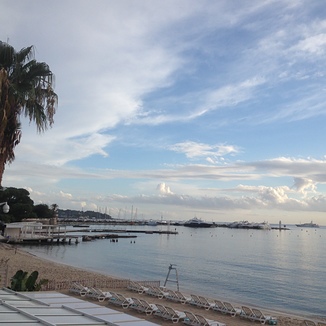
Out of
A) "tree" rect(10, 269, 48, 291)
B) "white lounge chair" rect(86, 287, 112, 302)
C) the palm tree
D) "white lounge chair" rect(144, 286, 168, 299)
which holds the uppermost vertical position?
the palm tree

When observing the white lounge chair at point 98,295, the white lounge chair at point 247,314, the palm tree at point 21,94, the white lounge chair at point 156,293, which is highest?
the palm tree at point 21,94

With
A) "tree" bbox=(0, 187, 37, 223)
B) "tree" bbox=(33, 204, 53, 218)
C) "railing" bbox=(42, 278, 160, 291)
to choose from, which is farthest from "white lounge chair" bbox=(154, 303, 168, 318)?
"tree" bbox=(33, 204, 53, 218)

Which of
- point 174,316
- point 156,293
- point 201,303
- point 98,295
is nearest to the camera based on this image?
point 174,316

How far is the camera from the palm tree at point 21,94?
34.8 feet

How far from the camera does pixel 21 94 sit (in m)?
10.6

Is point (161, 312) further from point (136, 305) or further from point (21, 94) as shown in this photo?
point (21, 94)

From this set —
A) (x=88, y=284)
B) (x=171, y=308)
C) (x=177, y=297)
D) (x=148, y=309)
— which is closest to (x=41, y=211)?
(x=88, y=284)

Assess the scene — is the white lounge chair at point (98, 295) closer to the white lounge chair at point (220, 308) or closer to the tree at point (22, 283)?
the tree at point (22, 283)

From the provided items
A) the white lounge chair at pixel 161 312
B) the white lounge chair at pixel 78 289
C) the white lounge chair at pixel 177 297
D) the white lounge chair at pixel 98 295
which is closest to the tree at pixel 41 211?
the white lounge chair at pixel 78 289

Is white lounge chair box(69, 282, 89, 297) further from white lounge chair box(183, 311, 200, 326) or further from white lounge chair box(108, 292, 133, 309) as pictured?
white lounge chair box(183, 311, 200, 326)

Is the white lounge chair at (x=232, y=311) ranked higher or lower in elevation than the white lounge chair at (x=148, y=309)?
lower

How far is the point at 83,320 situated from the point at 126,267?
45.3m

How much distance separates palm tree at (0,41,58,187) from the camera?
1061cm

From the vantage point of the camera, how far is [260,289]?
38.0 meters
